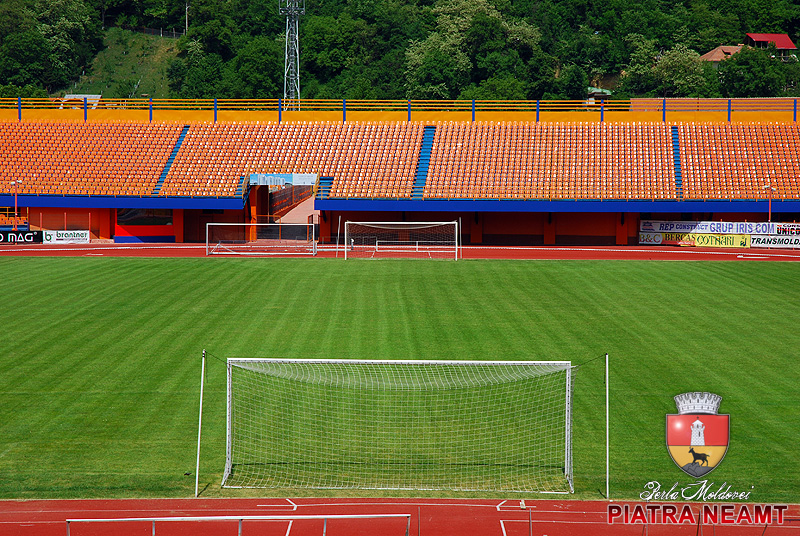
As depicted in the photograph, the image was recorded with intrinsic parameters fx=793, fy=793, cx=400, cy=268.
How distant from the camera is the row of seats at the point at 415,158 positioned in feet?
137

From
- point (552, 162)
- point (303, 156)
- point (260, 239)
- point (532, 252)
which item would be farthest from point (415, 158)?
point (532, 252)

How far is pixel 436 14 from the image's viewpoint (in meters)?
106

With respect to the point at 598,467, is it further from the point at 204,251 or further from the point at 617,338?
the point at 204,251

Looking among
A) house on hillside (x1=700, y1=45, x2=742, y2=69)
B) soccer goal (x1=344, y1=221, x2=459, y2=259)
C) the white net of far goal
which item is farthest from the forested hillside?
the white net of far goal

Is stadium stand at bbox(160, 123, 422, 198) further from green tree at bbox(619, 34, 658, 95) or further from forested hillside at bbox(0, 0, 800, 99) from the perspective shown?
green tree at bbox(619, 34, 658, 95)

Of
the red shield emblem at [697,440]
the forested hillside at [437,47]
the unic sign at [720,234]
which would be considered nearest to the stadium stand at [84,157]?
the unic sign at [720,234]

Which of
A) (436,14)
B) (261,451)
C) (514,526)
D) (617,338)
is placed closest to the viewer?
(514,526)

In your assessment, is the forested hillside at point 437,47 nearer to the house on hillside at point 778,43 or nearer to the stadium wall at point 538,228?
the house on hillside at point 778,43

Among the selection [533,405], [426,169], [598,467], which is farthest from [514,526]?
[426,169]

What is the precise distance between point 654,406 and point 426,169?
28.9 meters

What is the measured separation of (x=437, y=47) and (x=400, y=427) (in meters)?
86.5

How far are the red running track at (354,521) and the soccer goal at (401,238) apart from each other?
83.9ft

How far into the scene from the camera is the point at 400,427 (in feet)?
51.1

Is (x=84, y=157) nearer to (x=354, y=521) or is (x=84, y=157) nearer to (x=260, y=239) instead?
(x=260, y=239)
